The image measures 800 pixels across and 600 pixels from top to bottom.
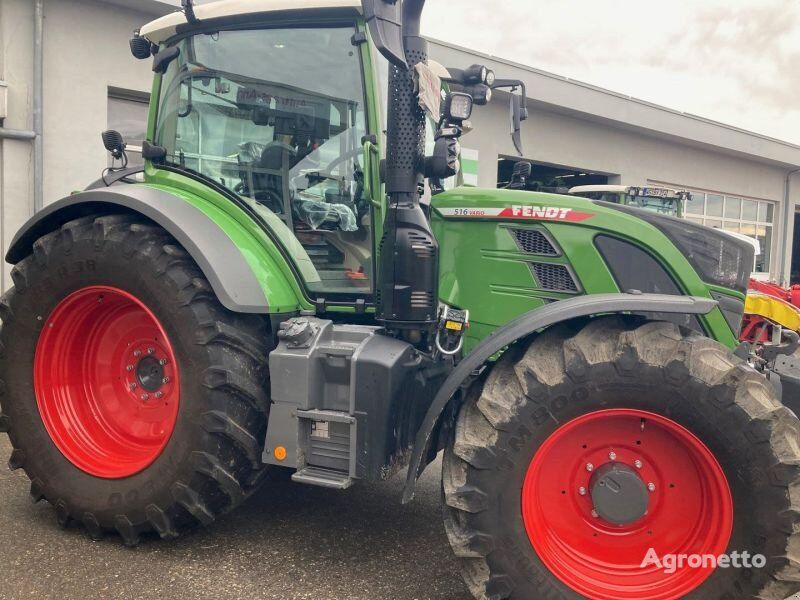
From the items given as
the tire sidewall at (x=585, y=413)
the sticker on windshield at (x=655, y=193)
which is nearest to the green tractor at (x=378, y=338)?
the tire sidewall at (x=585, y=413)

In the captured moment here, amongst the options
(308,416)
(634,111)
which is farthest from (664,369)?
(634,111)

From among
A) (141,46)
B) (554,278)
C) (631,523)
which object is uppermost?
(141,46)

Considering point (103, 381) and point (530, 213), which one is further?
point (103, 381)

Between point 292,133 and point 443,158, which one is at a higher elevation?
point 292,133

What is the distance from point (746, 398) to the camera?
224cm

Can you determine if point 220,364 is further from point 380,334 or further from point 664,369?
point 664,369

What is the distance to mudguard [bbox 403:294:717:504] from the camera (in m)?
2.43

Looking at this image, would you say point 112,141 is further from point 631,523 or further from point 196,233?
point 631,523

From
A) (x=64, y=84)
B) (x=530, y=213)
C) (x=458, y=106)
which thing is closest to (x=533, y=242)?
(x=530, y=213)

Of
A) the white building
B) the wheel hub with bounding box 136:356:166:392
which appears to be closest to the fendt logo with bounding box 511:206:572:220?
the wheel hub with bounding box 136:356:166:392

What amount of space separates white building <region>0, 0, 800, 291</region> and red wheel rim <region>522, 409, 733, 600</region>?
4966 millimetres

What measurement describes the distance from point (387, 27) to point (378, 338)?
1243 mm

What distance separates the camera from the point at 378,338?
2.88 m

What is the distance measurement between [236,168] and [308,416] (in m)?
1.32
